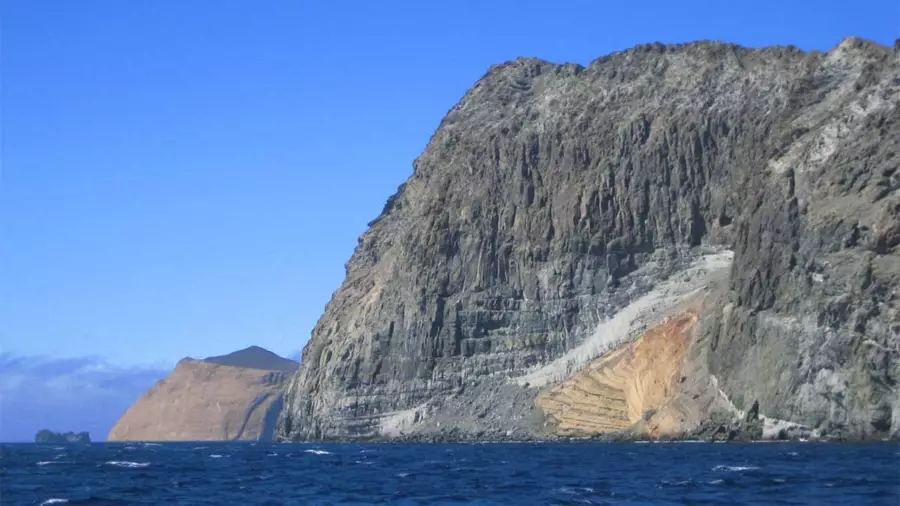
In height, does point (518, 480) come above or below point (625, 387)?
below

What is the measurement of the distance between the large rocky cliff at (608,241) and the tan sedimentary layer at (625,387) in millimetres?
358

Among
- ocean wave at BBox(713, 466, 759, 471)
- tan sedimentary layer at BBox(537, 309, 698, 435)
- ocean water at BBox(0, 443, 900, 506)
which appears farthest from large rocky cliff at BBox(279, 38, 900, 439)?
ocean wave at BBox(713, 466, 759, 471)

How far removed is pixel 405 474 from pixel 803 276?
44.6 meters

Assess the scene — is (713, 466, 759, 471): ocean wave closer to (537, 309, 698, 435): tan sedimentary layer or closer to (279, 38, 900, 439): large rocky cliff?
(279, 38, 900, 439): large rocky cliff

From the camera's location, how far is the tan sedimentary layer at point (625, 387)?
118188 mm

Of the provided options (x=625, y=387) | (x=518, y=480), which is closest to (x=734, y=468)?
(x=518, y=480)

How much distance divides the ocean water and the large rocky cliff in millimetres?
23628

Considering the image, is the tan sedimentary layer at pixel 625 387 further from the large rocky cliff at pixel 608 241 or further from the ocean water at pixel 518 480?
the ocean water at pixel 518 480

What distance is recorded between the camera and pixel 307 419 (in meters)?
163

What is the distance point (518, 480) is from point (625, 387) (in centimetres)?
6362

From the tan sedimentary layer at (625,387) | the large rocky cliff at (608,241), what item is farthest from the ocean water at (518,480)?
the tan sedimentary layer at (625,387)

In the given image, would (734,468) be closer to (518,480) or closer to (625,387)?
(518,480)

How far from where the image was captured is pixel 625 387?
123375 mm

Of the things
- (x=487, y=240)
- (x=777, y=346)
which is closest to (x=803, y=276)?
(x=777, y=346)
